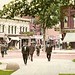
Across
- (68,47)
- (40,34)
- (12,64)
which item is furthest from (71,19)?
(12,64)

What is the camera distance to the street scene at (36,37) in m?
22.5

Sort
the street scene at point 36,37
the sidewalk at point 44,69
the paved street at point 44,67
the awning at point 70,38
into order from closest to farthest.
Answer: the street scene at point 36,37, the sidewalk at point 44,69, the paved street at point 44,67, the awning at point 70,38

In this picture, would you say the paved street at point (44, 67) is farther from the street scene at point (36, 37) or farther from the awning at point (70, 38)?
the awning at point (70, 38)

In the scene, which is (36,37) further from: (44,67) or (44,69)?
(44,69)

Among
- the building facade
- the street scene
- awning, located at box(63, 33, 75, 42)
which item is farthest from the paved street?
the building facade

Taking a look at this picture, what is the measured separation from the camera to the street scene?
22.5m

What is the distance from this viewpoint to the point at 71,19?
8456 centimetres

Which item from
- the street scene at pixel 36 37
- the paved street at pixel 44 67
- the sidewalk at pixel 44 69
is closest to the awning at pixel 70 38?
the street scene at pixel 36 37

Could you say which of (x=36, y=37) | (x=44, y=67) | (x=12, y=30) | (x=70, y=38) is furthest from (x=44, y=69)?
(x=36, y=37)

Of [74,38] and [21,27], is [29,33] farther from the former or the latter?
[74,38]

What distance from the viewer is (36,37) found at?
10756 cm

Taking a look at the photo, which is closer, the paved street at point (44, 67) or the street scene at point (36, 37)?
the street scene at point (36, 37)

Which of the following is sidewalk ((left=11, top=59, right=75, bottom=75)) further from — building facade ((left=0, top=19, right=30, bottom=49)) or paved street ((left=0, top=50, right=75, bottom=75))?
→ building facade ((left=0, top=19, right=30, bottom=49))

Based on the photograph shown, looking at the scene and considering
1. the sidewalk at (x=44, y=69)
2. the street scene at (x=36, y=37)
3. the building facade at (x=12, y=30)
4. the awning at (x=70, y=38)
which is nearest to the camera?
the street scene at (x=36, y=37)
